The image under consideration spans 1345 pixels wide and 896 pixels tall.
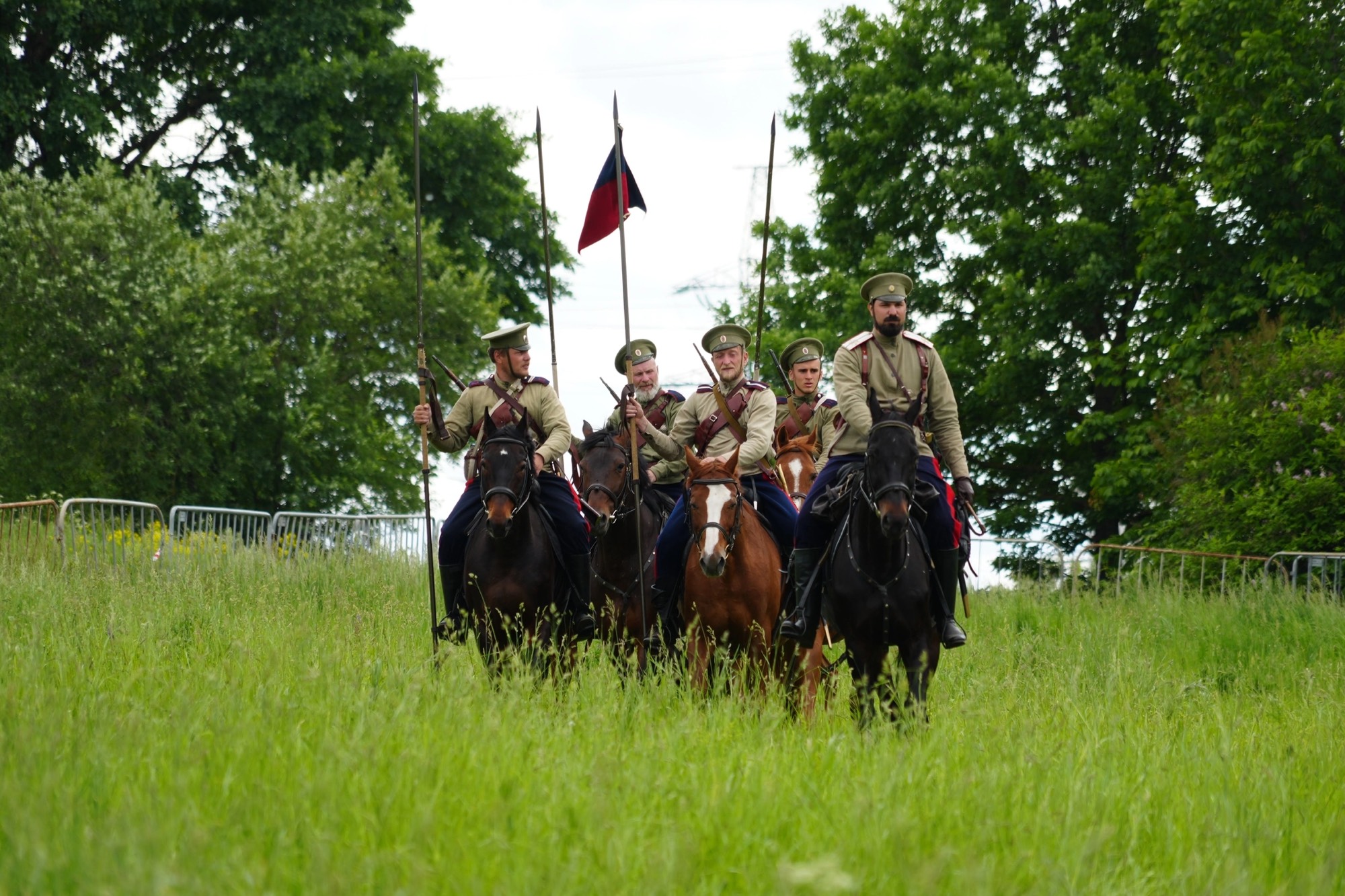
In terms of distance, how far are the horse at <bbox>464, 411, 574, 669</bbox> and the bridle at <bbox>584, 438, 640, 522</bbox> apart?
2.72 feet

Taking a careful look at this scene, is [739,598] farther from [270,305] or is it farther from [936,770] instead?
[270,305]

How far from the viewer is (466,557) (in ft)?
35.0

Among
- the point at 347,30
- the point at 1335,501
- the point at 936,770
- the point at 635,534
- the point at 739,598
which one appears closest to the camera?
the point at 936,770

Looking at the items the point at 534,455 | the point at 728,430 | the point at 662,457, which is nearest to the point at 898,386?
the point at 728,430

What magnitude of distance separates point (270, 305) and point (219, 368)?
305 centimetres

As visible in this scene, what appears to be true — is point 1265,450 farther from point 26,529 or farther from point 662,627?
point 26,529

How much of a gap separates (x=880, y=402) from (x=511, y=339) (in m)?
2.84

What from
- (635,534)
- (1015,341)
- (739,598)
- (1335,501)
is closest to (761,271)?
(635,534)

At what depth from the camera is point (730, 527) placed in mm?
9930

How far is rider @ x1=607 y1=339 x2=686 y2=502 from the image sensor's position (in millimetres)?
12688

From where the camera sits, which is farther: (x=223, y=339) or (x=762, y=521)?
(x=223, y=339)

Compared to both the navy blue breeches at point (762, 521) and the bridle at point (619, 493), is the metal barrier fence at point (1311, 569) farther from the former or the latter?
the bridle at point (619, 493)

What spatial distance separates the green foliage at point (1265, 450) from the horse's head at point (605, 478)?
1124cm

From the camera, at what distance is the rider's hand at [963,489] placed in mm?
9570
